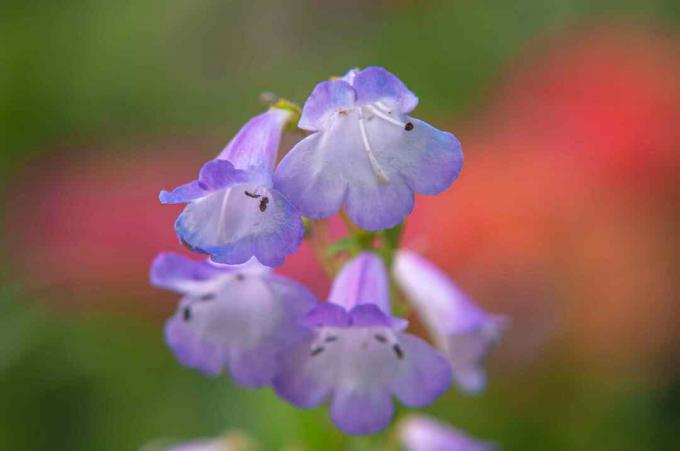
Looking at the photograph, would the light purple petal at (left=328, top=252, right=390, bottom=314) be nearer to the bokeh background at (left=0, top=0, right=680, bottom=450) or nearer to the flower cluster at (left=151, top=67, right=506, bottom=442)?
the flower cluster at (left=151, top=67, right=506, bottom=442)

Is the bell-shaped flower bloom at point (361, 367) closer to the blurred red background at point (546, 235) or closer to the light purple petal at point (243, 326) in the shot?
the light purple petal at point (243, 326)

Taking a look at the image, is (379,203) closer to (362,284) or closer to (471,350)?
(362,284)

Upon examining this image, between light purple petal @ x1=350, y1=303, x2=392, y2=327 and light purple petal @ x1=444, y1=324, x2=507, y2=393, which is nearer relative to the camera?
light purple petal @ x1=350, y1=303, x2=392, y2=327

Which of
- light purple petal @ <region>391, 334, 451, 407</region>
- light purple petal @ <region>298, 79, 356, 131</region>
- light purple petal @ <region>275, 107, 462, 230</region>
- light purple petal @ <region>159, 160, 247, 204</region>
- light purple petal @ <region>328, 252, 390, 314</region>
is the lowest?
light purple petal @ <region>391, 334, 451, 407</region>

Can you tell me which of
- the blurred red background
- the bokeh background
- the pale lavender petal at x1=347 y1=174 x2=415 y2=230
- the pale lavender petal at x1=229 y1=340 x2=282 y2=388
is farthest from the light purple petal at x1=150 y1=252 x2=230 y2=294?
the blurred red background

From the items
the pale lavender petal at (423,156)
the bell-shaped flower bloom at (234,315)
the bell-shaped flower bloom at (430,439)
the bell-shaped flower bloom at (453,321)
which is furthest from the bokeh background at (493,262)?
the pale lavender petal at (423,156)

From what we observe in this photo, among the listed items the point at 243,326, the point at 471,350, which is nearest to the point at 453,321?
the point at 471,350

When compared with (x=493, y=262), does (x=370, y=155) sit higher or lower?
higher

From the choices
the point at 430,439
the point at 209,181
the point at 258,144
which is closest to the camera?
the point at 209,181

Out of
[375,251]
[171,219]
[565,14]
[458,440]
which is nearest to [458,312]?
[375,251]
